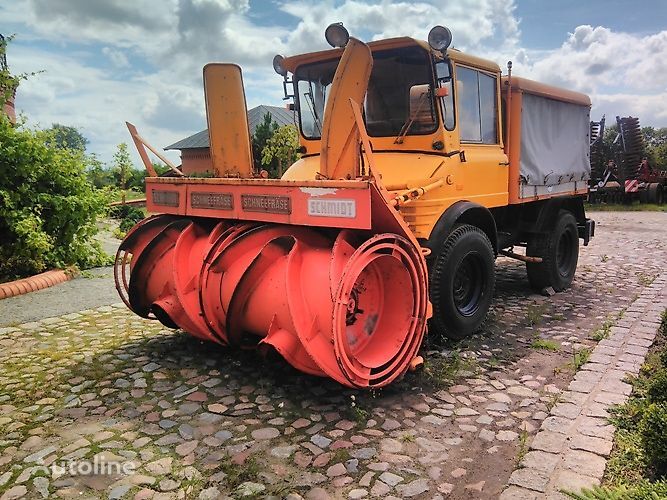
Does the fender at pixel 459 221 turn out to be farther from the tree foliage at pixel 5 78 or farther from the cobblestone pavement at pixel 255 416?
the tree foliage at pixel 5 78

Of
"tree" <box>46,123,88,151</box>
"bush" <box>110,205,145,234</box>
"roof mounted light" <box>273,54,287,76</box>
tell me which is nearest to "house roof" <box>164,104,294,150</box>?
"bush" <box>110,205,145,234</box>

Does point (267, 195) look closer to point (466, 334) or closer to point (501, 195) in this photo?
point (466, 334)

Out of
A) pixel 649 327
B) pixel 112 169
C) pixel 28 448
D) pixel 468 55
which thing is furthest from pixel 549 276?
pixel 112 169

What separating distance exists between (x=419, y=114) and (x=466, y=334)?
2092mm

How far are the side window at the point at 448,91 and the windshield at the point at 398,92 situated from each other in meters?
0.10

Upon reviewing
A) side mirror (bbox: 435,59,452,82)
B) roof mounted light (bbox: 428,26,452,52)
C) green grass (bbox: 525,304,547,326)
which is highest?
roof mounted light (bbox: 428,26,452,52)

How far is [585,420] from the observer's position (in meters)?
3.72

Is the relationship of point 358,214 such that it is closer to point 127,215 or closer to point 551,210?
point 551,210

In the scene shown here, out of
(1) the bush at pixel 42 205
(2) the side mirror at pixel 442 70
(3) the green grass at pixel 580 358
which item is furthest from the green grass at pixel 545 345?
(1) the bush at pixel 42 205

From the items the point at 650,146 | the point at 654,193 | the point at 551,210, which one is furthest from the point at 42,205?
the point at 650,146

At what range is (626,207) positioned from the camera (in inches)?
834

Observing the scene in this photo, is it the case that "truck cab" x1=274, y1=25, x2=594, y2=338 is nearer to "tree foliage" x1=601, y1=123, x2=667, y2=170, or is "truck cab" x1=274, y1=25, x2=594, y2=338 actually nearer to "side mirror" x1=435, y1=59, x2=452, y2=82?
"side mirror" x1=435, y1=59, x2=452, y2=82

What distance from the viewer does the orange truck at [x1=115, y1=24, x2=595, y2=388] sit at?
375cm

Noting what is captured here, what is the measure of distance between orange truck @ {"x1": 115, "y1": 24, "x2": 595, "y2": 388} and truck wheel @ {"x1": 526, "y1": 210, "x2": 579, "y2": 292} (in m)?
0.04
